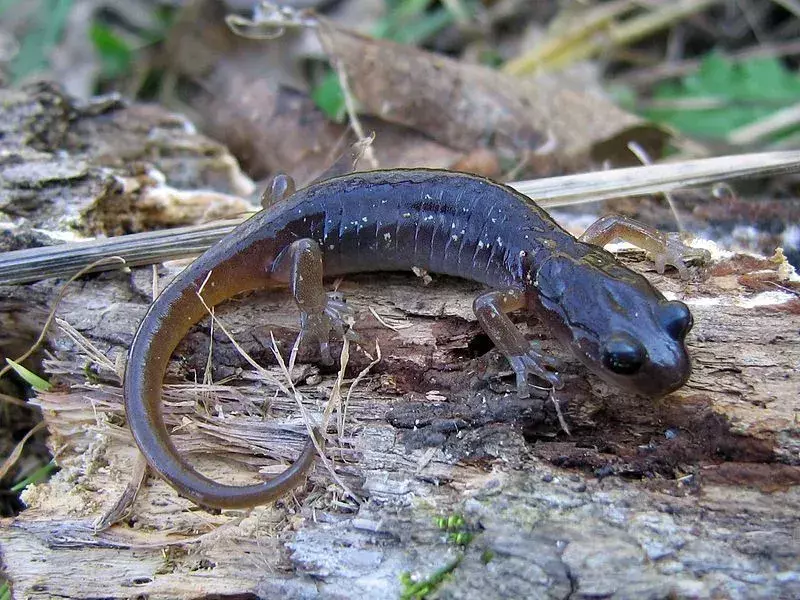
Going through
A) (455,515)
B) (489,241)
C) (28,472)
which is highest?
(489,241)

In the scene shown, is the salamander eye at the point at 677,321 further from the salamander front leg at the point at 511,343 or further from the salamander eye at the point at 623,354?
the salamander front leg at the point at 511,343

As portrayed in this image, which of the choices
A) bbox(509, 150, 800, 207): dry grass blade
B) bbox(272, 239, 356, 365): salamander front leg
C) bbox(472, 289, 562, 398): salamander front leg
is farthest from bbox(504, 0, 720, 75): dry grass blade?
bbox(472, 289, 562, 398): salamander front leg

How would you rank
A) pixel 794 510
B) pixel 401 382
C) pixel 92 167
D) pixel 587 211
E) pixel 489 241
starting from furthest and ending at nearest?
1. pixel 587 211
2. pixel 92 167
3. pixel 489 241
4. pixel 401 382
5. pixel 794 510

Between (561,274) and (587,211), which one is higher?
(587,211)

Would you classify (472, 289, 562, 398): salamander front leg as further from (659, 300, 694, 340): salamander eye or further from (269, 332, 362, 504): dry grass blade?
(269, 332, 362, 504): dry grass blade

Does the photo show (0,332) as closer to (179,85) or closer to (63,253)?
(63,253)

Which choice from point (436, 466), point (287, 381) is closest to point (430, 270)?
point (287, 381)

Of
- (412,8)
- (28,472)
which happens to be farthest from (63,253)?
(412,8)

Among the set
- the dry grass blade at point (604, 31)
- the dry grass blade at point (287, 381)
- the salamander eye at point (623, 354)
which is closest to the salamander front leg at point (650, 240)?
the salamander eye at point (623, 354)
